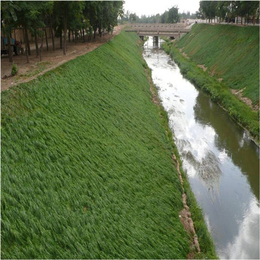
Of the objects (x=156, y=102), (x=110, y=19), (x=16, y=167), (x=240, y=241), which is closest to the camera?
(x=16, y=167)

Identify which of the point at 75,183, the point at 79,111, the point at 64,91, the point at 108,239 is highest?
the point at 64,91

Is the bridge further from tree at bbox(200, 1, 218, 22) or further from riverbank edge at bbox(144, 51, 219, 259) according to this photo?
riverbank edge at bbox(144, 51, 219, 259)

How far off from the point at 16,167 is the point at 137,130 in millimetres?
9320

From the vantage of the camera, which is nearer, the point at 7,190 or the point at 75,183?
the point at 7,190

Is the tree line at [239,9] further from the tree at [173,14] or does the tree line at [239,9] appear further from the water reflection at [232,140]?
the tree at [173,14]

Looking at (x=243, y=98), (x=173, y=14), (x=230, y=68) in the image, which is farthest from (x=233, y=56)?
(x=173, y=14)

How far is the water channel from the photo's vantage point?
12.1 metres

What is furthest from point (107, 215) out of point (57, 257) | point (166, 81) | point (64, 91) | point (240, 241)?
point (166, 81)

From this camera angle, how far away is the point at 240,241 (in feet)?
38.7

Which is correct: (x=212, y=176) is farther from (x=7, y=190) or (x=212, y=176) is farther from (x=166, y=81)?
(x=166, y=81)

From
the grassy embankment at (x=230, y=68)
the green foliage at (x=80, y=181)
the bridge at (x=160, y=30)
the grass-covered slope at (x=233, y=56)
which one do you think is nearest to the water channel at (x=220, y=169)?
the grassy embankment at (x=230, y=68)

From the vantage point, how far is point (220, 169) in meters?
16.8

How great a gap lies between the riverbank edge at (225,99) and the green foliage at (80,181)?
27.2 ft

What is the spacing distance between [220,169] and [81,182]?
33.3 feet
